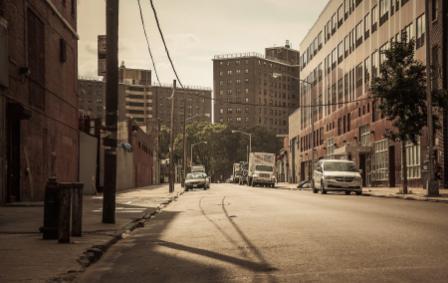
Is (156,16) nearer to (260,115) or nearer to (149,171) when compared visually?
(149,171)

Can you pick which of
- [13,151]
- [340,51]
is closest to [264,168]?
[340,51]

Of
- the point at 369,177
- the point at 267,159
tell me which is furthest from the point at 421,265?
the point at 267,159

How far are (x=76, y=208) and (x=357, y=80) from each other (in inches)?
1937

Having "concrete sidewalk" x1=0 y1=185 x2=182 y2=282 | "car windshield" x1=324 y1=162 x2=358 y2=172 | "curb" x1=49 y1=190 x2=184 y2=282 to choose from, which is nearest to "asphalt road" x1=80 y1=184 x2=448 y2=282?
"curb" x1=49 y1=190 x2=184 y2=282

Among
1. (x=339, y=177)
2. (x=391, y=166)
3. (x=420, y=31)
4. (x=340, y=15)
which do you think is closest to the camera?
(x=339, y=177)

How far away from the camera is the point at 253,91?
185000 millimetres

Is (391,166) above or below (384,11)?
below

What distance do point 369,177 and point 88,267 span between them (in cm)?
4905

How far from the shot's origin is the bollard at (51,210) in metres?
10.6

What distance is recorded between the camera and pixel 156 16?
21.9 metres

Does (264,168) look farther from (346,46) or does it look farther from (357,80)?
(346,46)

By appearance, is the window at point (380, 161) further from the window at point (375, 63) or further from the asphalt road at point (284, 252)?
the asphalt road at point (284, 252)

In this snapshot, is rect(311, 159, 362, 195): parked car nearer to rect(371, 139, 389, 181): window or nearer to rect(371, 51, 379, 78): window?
rect(371, 139, 389, 181): window

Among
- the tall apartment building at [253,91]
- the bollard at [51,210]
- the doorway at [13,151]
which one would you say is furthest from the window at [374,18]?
the tall apartment building at [253,91]
